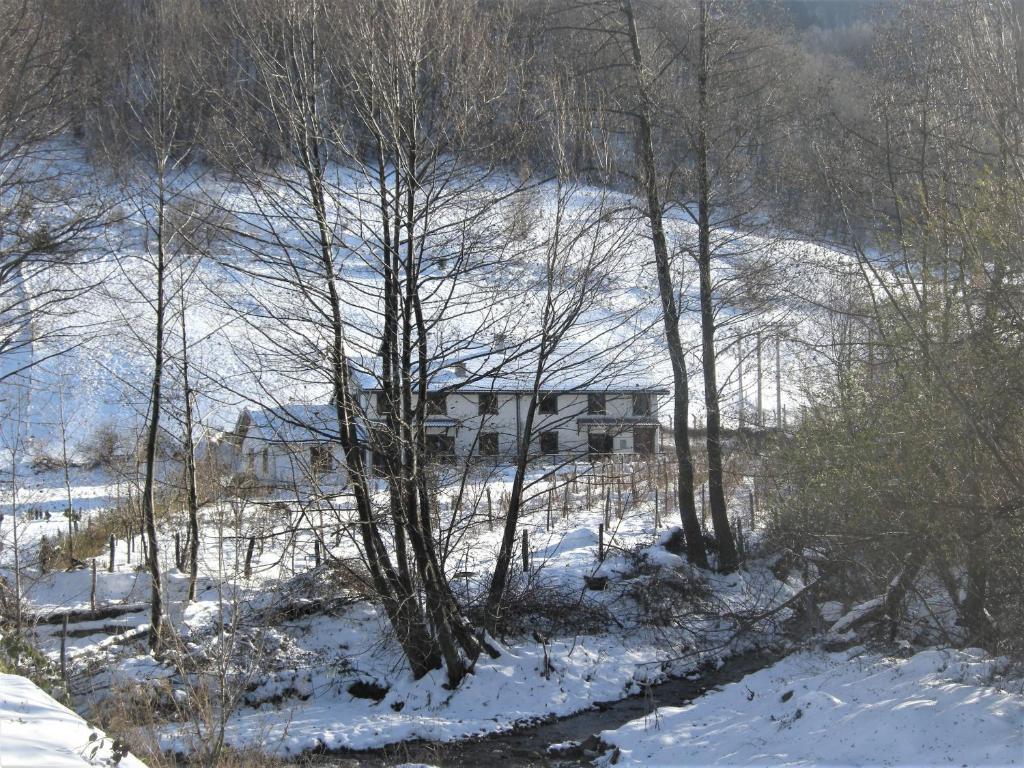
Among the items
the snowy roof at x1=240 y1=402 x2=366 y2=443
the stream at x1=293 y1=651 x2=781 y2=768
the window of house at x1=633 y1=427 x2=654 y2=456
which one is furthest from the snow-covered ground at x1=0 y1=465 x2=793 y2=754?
the window of house at x1=633 y1=427 x2=654 y2=456

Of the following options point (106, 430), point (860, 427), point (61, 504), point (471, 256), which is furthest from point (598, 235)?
point (106, 430)

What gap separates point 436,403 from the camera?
10820 millimetres

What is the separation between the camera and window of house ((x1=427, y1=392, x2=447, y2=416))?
10.6m

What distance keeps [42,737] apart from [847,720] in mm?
6773

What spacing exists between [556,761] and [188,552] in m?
11.2

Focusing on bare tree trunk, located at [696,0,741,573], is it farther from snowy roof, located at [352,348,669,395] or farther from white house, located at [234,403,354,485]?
white house, located at [234,403,354,485]

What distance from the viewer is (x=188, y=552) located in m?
18.0

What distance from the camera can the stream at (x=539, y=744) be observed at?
32.4 feet

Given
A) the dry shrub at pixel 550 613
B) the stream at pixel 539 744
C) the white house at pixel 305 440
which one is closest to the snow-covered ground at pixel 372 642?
the dry shrub at pixel 550 613

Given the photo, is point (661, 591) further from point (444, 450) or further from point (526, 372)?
point (526, 372)

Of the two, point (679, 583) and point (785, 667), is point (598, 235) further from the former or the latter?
point (679, 583)

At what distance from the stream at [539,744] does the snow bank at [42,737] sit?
3.89 metres

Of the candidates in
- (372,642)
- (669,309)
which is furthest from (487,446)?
(372,642)

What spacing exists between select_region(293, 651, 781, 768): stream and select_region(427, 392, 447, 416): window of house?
13.9 ft
